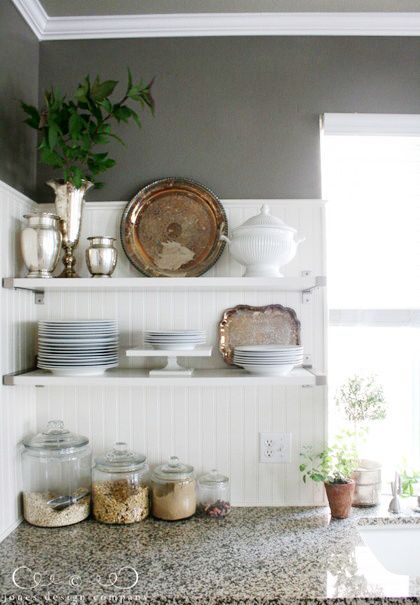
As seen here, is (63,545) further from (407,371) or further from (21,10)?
(21,10)

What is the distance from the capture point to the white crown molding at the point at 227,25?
1858 millimetres

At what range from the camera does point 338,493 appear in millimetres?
1669

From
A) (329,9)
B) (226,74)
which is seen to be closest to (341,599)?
(226,74)

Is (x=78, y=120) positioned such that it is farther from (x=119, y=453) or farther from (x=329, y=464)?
(x=329, y=464)

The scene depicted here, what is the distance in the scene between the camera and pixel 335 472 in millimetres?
1729

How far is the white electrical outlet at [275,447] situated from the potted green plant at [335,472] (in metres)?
0.06

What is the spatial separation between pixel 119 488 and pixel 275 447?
57cm

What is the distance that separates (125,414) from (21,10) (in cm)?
147

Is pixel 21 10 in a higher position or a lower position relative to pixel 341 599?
higher

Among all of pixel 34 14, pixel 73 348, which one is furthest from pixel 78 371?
pixel 34 14

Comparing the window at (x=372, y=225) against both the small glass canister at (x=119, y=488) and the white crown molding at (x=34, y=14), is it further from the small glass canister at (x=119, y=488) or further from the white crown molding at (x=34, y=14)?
the white crown molding at (x=34, y=14)

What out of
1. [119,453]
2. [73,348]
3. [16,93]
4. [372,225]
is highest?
[16,93]

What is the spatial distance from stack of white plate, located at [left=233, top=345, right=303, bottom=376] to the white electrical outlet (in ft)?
1.11

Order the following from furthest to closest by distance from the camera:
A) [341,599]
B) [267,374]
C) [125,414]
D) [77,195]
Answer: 1. [125,414]
2. [77,195]
3. [267,374]
4. [341,599]
